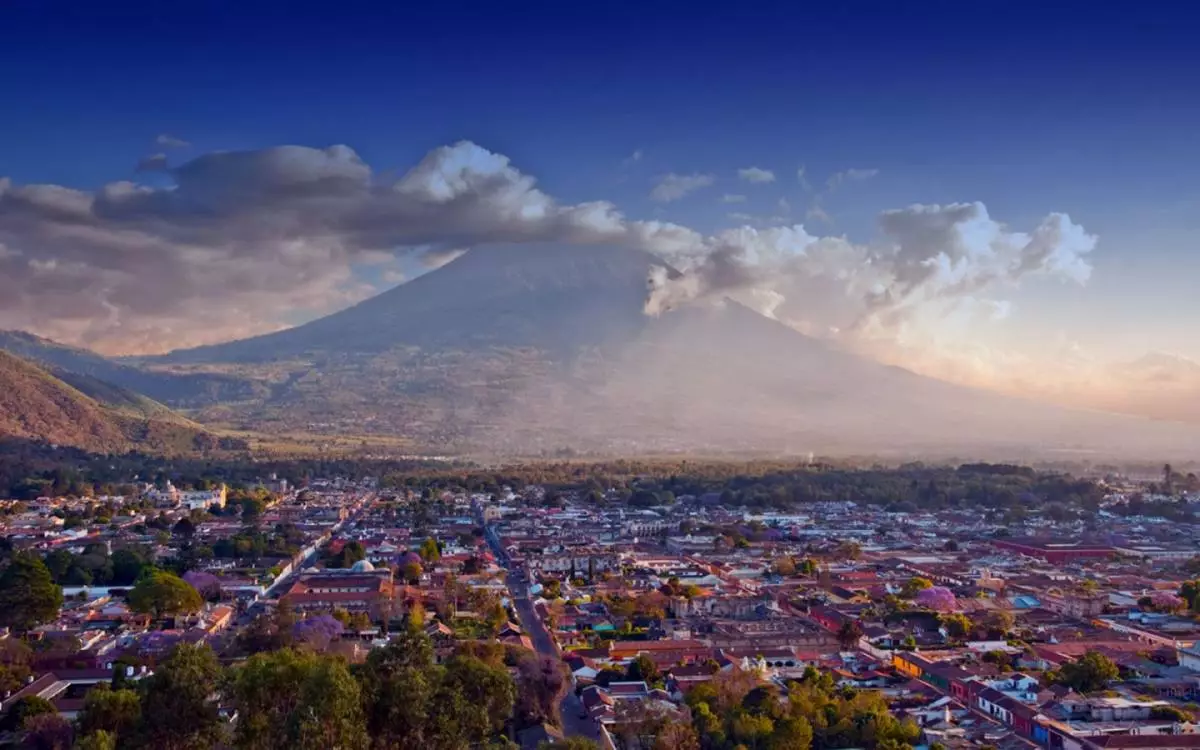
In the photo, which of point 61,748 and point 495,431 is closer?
point 61,748

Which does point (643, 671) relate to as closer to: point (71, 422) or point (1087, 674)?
point (1087, 674)

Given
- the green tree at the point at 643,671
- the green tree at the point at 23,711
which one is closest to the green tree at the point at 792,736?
the green tree at the point at 643,671

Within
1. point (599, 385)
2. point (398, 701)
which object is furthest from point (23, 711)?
point (599, 385)

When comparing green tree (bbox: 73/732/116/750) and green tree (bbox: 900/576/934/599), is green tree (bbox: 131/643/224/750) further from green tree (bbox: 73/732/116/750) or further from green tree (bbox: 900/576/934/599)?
green tree (bbox: 900/576/934/599)

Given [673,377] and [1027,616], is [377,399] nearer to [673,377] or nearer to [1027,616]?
[673,377]

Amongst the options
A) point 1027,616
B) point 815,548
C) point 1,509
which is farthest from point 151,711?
point 1,509

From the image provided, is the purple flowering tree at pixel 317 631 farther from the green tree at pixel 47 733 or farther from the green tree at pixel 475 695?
the green tree at pixel 475 695
